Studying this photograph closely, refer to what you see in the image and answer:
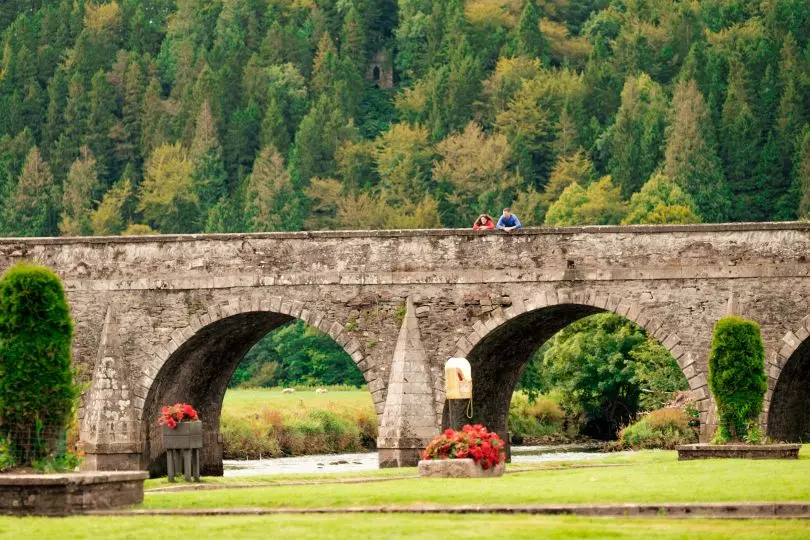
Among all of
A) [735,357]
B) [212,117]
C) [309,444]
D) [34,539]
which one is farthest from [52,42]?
[34,539]

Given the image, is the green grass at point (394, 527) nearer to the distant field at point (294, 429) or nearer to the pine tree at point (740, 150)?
the distant field at point (294, 429)

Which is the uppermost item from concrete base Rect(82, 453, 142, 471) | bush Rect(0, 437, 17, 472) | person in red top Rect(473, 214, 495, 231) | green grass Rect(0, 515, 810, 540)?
person in red top Rect(473, 214, 495, 231)

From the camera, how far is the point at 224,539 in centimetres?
2258

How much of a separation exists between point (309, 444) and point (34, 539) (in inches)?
1447

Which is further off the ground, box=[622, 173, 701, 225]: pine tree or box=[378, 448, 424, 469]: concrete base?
box=[622, 173, 701, 225]: pine tree

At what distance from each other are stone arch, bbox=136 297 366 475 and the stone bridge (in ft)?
0.17

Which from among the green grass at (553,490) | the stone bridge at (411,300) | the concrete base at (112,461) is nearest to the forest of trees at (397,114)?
the stone bridge at (411,300)

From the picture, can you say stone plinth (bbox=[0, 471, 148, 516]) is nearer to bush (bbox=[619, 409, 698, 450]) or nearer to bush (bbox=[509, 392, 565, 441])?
bush (bbox=[619, 409, 698, 450])

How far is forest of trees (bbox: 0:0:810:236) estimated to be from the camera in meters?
112

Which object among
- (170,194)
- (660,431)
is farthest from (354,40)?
(660,431)

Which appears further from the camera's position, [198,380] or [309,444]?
[309,444]

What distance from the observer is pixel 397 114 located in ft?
453

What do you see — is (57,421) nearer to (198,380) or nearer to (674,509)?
(674,509)

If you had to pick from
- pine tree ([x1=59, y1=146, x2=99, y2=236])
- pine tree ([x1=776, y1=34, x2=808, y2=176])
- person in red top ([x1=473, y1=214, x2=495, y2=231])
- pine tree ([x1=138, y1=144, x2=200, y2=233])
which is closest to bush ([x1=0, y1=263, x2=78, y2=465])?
person in red top ([x1=473, y1=214, x2=495, y2=231])
